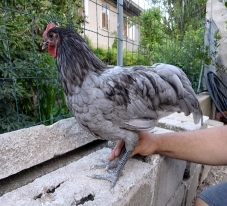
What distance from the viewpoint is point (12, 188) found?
119cm

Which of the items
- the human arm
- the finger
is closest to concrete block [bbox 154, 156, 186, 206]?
the human arm

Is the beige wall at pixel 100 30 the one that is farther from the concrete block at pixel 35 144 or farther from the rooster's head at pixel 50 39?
the concrete block at pixel 35 144

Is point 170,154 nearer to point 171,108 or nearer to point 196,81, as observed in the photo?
point 171,108

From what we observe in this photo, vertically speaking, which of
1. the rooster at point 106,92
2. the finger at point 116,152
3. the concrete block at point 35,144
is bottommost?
the finger at point 116,152

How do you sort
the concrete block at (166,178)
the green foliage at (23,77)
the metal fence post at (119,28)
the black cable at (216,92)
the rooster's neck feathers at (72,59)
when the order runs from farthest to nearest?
the black cable at (216,92), the metal fence post at (119,28), the green foliage at (23,77), the concrete block at (166,178), the rooster's neck feathers at (72,59)

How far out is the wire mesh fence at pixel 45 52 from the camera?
179 centimetres

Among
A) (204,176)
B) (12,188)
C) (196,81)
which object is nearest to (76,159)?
(12,188)

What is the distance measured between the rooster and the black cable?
3329 millimetres

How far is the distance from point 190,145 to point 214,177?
5.94ft

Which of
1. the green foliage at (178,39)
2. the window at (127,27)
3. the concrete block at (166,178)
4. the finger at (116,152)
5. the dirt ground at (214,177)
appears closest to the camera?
the finger at (116,152)

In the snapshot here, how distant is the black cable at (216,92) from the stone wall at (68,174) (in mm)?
2964

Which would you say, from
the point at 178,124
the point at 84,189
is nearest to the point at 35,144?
the point at 84,189

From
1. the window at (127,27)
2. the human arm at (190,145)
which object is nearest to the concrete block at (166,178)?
the human arm at (190,145)

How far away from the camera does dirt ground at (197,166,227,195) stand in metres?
2.86
